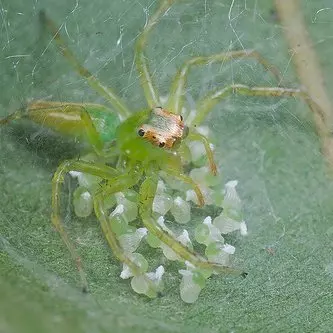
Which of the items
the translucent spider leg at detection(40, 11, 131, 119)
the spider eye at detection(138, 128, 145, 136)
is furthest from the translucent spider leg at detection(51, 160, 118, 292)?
the translucent spider leg at detection(40, 11, 131, 119)

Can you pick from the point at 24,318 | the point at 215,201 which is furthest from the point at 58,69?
the point at 24,318

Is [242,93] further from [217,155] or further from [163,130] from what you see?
[163,130]

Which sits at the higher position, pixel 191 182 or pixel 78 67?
pixel 78 67

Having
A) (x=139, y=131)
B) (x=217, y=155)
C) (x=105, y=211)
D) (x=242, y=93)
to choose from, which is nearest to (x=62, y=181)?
(x=105, y=211)

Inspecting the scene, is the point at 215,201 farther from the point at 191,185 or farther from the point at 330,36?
the point at 330,36

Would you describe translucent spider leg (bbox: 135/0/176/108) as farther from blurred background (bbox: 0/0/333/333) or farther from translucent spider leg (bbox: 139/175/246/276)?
translucent spider leg (bbox: 139/175/246/276)

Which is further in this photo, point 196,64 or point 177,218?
point 196,64
